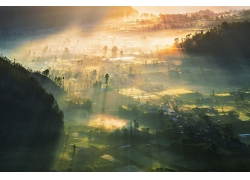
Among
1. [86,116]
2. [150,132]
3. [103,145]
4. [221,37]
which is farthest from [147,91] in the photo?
[221,37]

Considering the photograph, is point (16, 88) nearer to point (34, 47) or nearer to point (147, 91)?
point (147, 91)

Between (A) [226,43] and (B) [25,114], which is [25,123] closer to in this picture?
(B) [25,114]

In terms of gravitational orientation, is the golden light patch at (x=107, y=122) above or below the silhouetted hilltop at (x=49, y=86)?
below

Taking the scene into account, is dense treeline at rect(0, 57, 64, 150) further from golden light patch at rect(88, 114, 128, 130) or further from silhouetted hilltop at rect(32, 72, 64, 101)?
silhouetted hilltop at rect(32, 72, 64, 101)

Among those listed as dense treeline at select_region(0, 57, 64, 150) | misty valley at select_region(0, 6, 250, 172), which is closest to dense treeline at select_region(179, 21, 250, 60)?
misty valley at select_region(0, 6, 250, 172)

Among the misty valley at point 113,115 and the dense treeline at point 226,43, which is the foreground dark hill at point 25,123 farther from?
the dense treeline at point 226,43

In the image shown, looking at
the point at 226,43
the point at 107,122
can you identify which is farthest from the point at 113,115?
the point at 226,43

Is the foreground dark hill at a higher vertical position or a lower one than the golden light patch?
higher

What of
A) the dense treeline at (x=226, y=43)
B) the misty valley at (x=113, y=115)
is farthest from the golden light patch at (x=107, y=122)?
the dense treeline at (x=226, y=43)
